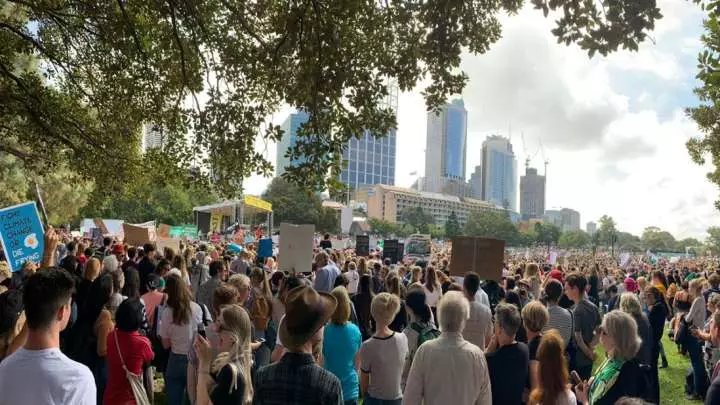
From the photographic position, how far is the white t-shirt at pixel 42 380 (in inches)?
99.5

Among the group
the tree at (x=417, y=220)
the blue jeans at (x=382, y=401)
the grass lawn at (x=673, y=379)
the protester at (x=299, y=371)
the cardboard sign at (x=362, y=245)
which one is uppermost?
the tree at (x=417, y=220)

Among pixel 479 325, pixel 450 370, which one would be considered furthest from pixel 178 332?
pixel 479 325

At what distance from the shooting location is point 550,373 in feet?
12.6

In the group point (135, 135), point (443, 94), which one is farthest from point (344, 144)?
point (135, 135)

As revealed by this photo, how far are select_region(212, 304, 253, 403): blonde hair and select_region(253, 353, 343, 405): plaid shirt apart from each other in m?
0.49

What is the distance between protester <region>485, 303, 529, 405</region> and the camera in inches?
180

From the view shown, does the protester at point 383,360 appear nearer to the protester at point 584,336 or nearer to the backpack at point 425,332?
the backpack at point 425,332

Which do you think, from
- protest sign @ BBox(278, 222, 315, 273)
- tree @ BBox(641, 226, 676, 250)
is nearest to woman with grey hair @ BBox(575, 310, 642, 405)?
protest sign @ BBox(278, 222, 315, 273)

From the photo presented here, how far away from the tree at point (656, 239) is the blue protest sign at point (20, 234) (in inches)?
7601

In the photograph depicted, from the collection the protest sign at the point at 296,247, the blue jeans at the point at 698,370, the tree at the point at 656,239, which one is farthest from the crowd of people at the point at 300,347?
Result: the tree at the point at 656,239

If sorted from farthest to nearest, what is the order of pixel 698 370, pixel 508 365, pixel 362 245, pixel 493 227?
pixel 493 227 < pixel 362 245 < pixel 698 370 < pixel 508 365

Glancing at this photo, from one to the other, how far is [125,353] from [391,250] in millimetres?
15945

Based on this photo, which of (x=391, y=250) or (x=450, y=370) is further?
(x=391, y=250)

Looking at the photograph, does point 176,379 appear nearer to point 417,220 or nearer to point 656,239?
point 417,220
